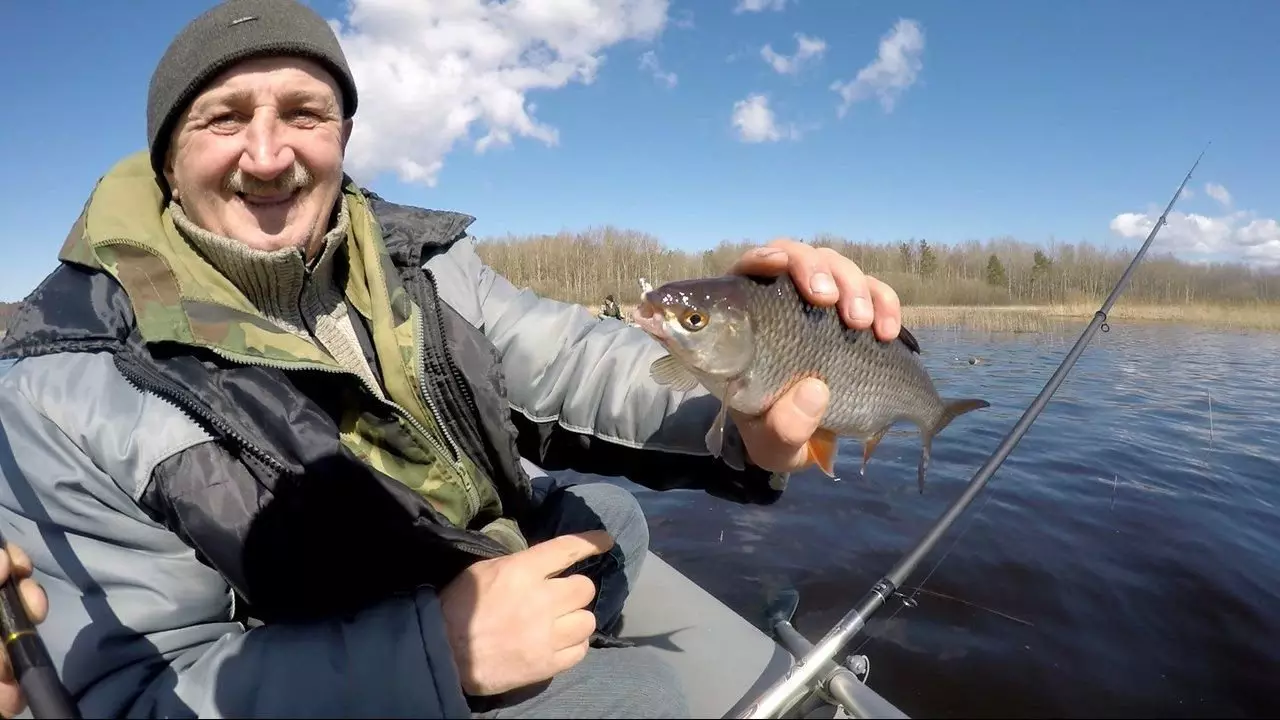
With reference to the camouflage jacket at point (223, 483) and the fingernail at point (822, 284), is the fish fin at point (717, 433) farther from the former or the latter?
the fingernail at point (822, 284)

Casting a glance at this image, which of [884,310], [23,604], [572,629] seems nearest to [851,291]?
[884,310]

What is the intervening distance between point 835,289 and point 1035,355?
69.3 feet

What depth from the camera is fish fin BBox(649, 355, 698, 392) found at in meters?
2.16

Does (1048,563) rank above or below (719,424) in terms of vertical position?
below

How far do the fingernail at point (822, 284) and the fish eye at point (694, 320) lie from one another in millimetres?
340

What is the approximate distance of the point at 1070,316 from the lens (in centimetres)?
3647

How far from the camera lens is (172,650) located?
171 centimetres

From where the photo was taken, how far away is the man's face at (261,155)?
2.21 meters

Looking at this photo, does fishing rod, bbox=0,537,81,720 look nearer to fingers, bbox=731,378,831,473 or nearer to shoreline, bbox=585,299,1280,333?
fingers, bbox=731,378,831,473

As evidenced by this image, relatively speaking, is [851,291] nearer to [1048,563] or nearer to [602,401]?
[602,401]

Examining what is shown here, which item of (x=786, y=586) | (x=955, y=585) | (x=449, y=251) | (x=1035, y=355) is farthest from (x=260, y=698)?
(x=1035, y=355)

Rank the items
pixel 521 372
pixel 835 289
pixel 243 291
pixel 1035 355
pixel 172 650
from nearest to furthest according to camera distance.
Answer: pixel 172 650
pixel 835 289
pixel 243 291
pixel 521 372
pixel 1035 355

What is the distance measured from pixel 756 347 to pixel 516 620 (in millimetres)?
1040

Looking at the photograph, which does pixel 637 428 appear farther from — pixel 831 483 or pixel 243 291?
pixel 831 483
